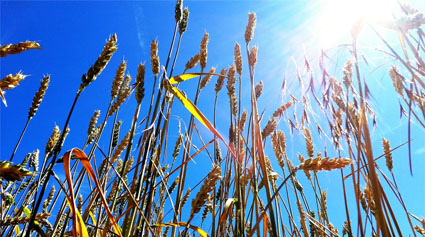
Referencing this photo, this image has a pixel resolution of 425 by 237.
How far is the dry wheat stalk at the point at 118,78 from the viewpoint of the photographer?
3.86 ft

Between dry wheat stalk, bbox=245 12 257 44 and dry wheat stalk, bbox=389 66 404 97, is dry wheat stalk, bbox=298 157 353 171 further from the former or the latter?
dry wheat stalk, bbox=245 12 257 44

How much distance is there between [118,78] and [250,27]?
64 centimetres

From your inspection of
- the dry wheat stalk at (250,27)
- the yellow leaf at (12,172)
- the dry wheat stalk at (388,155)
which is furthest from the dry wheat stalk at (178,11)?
the dry wheat stalk at (388,155)

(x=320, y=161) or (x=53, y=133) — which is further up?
(x=53, y=133)

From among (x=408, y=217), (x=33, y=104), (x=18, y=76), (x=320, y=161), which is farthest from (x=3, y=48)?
(x=408, y=217)

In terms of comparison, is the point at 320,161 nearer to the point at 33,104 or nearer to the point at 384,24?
the point at 384,24

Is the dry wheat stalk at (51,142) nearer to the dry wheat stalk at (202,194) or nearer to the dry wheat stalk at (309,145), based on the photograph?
the dry wheat stalk at (202,194)

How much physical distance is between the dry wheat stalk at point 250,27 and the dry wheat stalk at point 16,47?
826 mm

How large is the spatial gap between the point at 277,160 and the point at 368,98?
0.97 meters

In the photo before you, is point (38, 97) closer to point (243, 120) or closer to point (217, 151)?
point (217, 151)

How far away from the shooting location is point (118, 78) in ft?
3.95

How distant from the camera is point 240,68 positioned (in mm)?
1390

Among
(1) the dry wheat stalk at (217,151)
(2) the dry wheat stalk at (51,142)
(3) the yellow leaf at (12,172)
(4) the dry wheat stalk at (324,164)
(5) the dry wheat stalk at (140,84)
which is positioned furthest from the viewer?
(1) the dry wheat stalk at (217,151)

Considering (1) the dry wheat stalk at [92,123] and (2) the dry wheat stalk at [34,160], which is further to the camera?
(2) the dry wheat stalk at [34,160]
